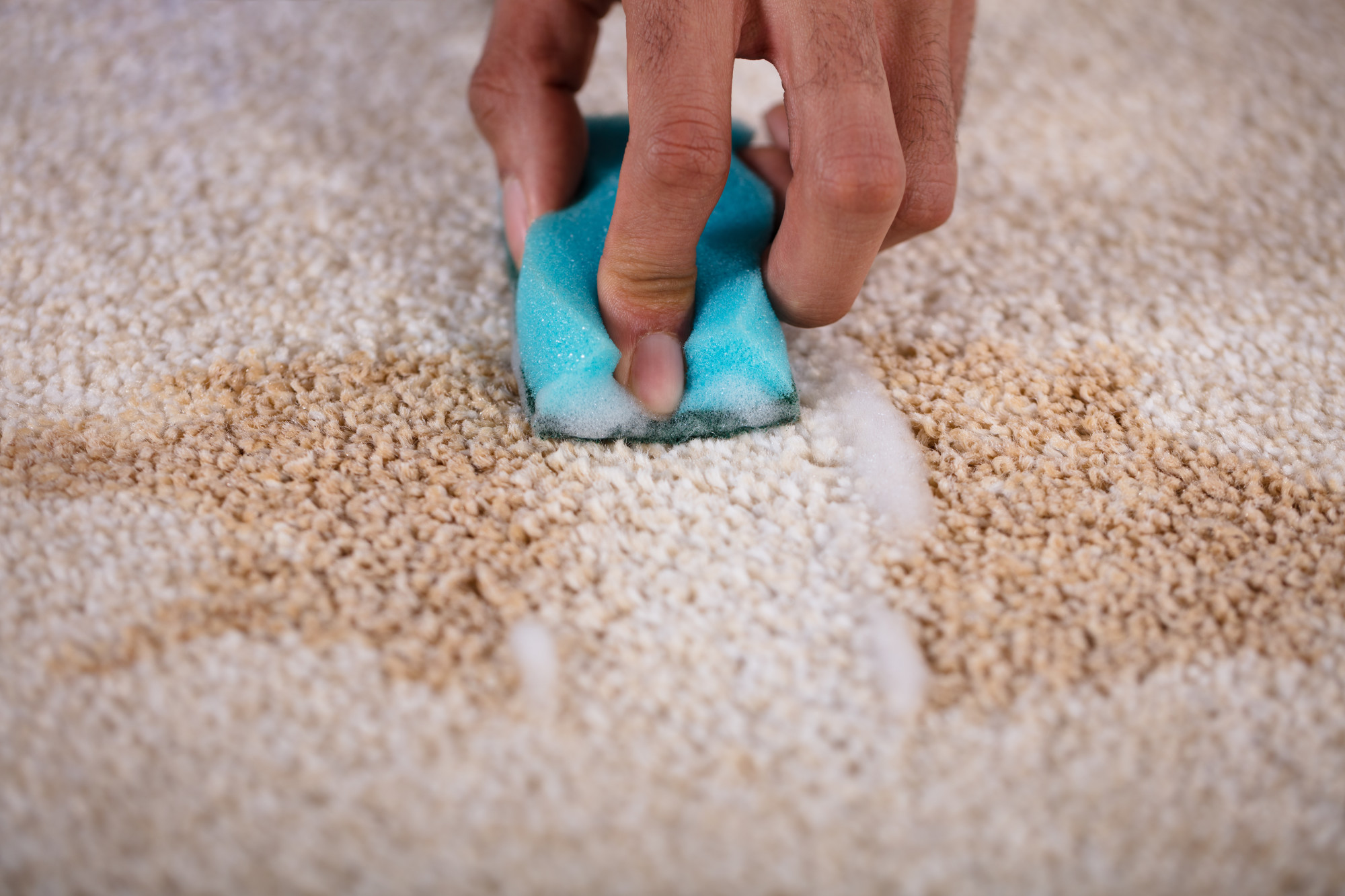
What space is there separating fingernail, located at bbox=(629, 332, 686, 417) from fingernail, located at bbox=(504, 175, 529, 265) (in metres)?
0.18

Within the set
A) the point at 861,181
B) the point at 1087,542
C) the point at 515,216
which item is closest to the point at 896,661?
the point at 1087,542

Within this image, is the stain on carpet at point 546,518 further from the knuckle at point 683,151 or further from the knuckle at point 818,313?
the knuckle at point 683,151

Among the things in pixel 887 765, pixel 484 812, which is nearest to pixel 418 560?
pixel 484 812

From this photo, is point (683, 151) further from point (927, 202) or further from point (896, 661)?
point (896, 661)

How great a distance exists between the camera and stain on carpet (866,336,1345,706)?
0.51 m

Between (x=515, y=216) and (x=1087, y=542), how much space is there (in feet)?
1.50

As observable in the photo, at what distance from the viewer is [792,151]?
564mm

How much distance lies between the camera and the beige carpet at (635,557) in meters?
0.43

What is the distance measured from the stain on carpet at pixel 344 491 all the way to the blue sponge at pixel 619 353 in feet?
0.14

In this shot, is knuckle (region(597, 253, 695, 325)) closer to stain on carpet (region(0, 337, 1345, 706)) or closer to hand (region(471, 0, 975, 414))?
hand (region(471, 0, 975, 414))

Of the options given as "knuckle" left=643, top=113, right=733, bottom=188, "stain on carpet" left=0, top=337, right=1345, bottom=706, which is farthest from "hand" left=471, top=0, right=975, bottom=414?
"stain on carpet" left=0, top=337, right=1345, bottom=706

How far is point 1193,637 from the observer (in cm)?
51

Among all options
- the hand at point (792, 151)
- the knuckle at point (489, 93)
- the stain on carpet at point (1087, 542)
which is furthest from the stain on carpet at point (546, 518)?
the knuckle at point (489, 93)

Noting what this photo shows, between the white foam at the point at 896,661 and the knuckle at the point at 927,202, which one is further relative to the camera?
the knuckle at the point at 927,202
